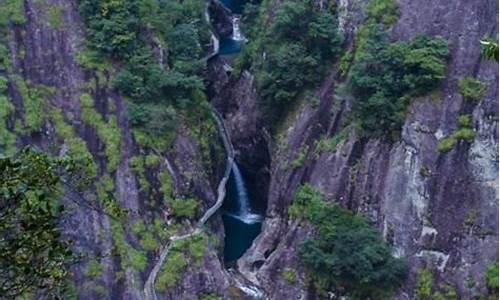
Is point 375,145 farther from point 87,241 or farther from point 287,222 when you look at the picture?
point 87,241

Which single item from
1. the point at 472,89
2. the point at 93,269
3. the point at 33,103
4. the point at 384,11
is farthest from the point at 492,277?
the point at 33,103

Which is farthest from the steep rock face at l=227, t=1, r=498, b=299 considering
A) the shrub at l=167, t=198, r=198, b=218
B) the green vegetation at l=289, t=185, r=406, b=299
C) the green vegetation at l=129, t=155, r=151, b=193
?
the green vegetation at l=129, t=155, r=151, b=193

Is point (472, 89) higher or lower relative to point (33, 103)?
higher

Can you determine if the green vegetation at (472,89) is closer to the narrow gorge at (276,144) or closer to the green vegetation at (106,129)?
the narrow gorge at (276,144)

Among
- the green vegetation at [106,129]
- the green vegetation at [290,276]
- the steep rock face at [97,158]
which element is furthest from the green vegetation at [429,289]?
the green vegetation at [106,129]

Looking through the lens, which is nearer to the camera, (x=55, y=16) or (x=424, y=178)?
(x=424, y=178)

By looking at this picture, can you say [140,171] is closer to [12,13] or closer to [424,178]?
[12,13]

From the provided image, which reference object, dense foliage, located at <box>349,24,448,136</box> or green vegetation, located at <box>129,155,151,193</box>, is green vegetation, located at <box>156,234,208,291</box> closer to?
green vegetation, located at <box>129,155,151,193</box>

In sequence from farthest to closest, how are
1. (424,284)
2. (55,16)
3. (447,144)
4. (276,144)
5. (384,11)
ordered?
(276,144) → (55,16) → (384,11) → (447,144) → (424,284)
